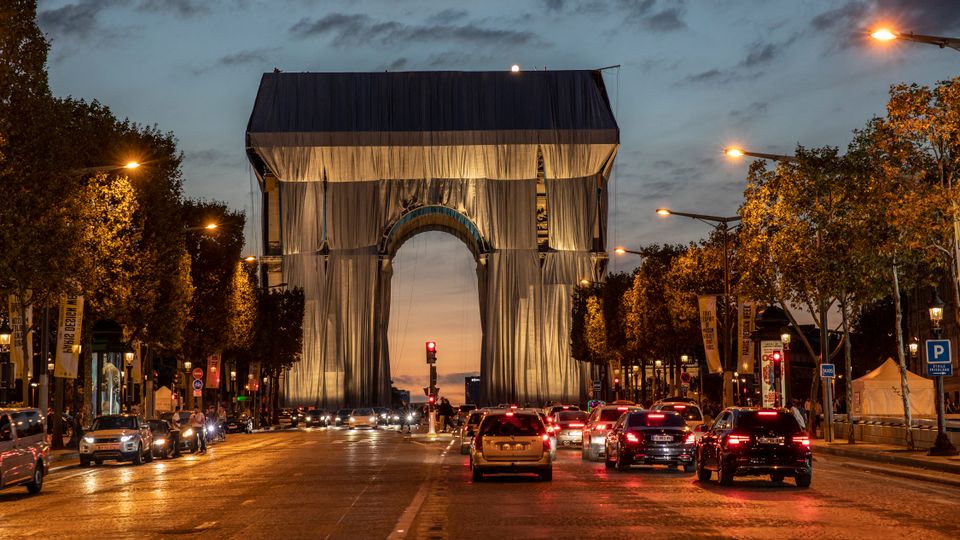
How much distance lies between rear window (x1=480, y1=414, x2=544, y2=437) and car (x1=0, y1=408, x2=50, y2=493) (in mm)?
10200

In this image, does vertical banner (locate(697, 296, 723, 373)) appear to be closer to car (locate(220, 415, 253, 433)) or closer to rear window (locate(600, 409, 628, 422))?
rear window (locate(600, 409, 628, 422))

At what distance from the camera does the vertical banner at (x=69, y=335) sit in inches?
1980

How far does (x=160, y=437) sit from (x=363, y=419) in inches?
1921

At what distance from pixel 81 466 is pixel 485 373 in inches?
3145

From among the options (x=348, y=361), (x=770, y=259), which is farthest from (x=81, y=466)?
(x=348, y=361)

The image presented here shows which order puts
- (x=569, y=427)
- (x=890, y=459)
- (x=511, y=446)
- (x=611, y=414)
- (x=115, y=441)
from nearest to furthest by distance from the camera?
(x=511, y=446), (x=890, y=459), (x=611, y=414), (x=115, y=441), (x=569, y=427)

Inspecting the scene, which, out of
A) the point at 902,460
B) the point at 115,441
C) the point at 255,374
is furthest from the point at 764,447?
the point at 255,374

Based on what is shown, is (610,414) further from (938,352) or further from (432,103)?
(432,103)

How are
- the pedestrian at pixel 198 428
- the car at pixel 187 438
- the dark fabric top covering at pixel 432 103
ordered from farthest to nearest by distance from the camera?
the dark fabric top covering at pixel 432 103, the pedestrian at pixel 198 428, the car at pixel 187 438

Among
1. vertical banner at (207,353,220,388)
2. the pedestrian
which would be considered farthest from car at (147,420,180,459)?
vertical banner at (207,353,220,388)

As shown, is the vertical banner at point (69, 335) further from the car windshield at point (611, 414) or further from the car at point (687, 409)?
the car at point (687, 409)

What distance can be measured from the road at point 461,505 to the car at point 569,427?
1559 cm

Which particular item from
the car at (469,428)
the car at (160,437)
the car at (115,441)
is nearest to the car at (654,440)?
the car at (469,428)

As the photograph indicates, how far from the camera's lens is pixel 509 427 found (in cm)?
3169
